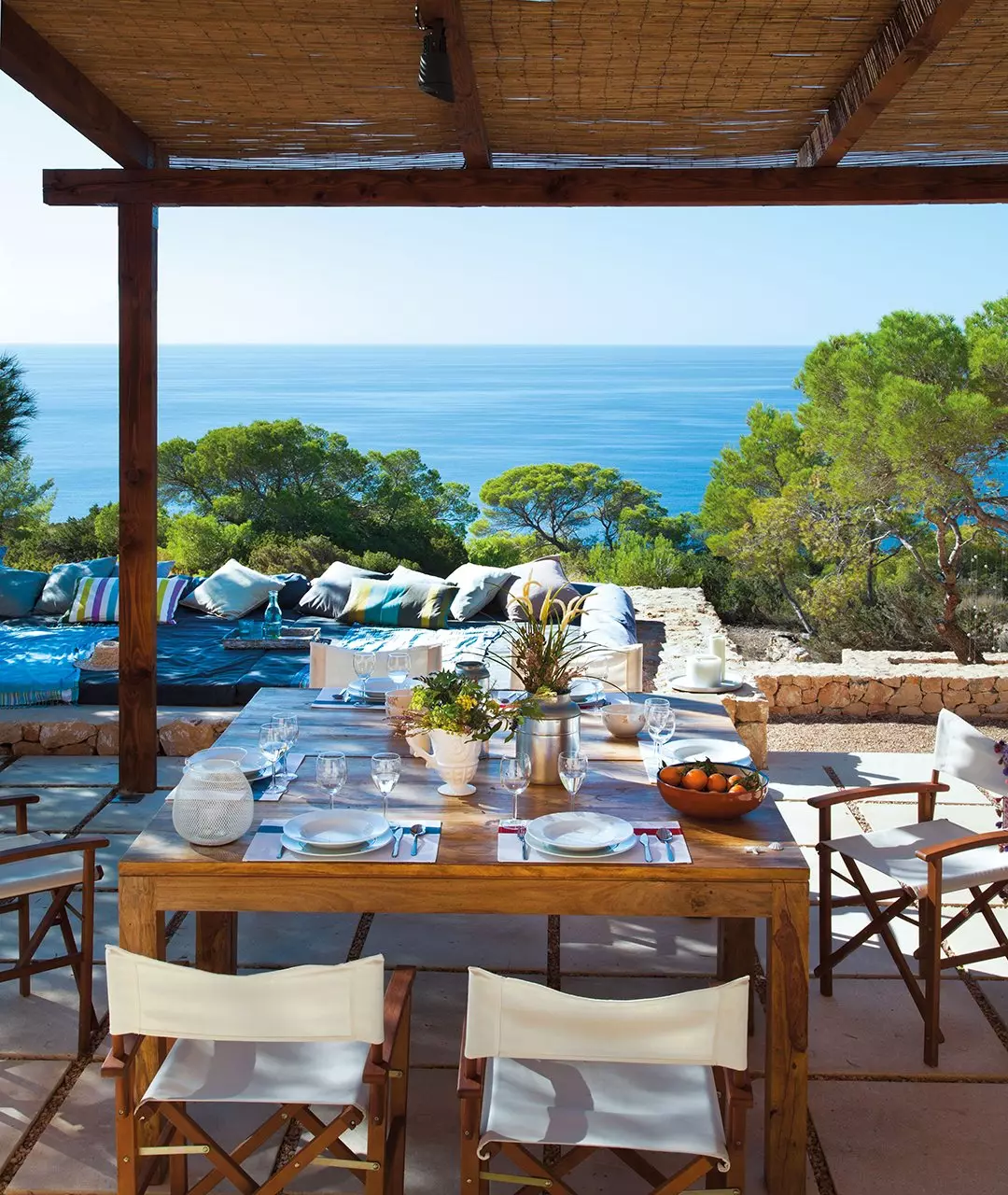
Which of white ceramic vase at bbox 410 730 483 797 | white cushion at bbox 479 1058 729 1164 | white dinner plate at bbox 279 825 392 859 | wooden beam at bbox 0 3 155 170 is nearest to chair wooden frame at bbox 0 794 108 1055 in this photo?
white dinner plate at bbox 279 825 392 859

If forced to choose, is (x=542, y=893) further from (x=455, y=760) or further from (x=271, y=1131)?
(x=271, y=1131)

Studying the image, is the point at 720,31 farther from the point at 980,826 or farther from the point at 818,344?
the point at 818,344

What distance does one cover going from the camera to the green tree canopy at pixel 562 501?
21.4 meters

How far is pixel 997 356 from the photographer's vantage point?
11023 mm

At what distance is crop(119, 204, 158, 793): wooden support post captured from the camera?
4.52 metres

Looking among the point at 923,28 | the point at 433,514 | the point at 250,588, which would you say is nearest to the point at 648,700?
the point at 923,28

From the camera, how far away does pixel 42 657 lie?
6.04m

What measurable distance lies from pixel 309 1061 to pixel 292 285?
3403 cm

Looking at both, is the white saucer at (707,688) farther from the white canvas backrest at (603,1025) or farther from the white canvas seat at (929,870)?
the white canvas backrest at (603,1025)

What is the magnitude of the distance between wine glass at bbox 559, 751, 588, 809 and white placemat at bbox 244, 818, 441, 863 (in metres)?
0.30

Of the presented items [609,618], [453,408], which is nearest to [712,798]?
[609,618]

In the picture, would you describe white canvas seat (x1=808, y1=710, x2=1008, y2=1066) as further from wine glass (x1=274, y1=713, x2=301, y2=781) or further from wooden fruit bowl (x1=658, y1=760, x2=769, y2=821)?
wine glass (x1=274, y1=713, x2=301, y2=781)

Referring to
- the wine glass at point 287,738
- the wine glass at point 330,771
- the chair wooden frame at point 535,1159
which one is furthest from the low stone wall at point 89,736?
the chair wooden frame at point 535,1159

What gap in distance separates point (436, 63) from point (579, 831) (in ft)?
6.80
